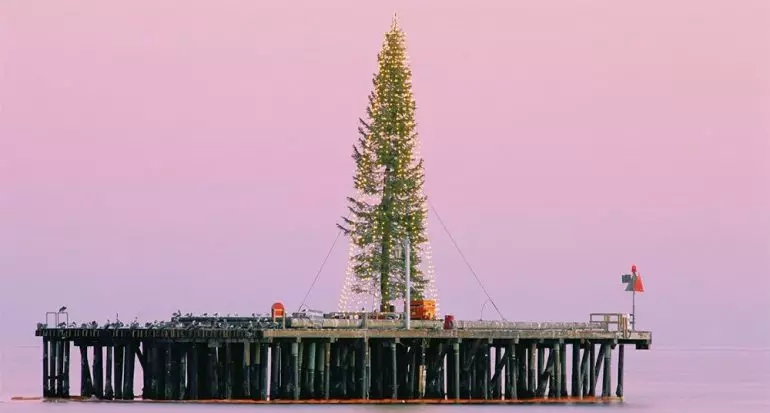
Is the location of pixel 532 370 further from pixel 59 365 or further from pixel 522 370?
pixel 59 365

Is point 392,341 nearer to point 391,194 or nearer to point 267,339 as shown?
point 267,339

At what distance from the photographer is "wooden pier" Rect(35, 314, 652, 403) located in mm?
94500

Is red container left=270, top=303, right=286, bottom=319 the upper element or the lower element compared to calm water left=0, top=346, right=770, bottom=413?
upper

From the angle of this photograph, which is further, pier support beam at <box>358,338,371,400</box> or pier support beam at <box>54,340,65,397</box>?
pier support beam at <box>54,340,65,397</box>

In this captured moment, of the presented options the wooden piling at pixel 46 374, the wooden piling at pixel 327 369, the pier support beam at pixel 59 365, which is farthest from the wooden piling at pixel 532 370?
the wooden piling at pixel 46 374

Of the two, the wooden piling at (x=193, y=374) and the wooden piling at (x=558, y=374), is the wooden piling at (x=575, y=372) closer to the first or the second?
the wooden piling at (x=558, y=374)

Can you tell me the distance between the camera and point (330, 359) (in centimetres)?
9819

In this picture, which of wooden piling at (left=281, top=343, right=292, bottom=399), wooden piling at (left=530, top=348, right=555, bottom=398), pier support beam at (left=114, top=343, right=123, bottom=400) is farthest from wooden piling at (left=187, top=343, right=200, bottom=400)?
wooden piling at (left=530, top=348, right=555, bottom=398)

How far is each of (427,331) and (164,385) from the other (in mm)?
13292

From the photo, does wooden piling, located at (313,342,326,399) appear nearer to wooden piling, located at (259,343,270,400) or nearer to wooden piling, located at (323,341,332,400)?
wooden piling, located at (323,341,332,400)

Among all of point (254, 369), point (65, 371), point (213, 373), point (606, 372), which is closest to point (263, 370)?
point (254, 369)

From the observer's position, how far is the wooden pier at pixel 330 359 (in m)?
94.5

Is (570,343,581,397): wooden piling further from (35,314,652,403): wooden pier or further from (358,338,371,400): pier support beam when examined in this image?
(358,338,371,400): pier support beam

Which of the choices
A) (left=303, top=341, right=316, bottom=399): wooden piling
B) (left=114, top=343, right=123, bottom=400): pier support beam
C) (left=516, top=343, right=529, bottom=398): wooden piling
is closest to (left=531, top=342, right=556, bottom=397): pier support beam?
(left=516, top=343, right=529, bottom=398): wooden piling
